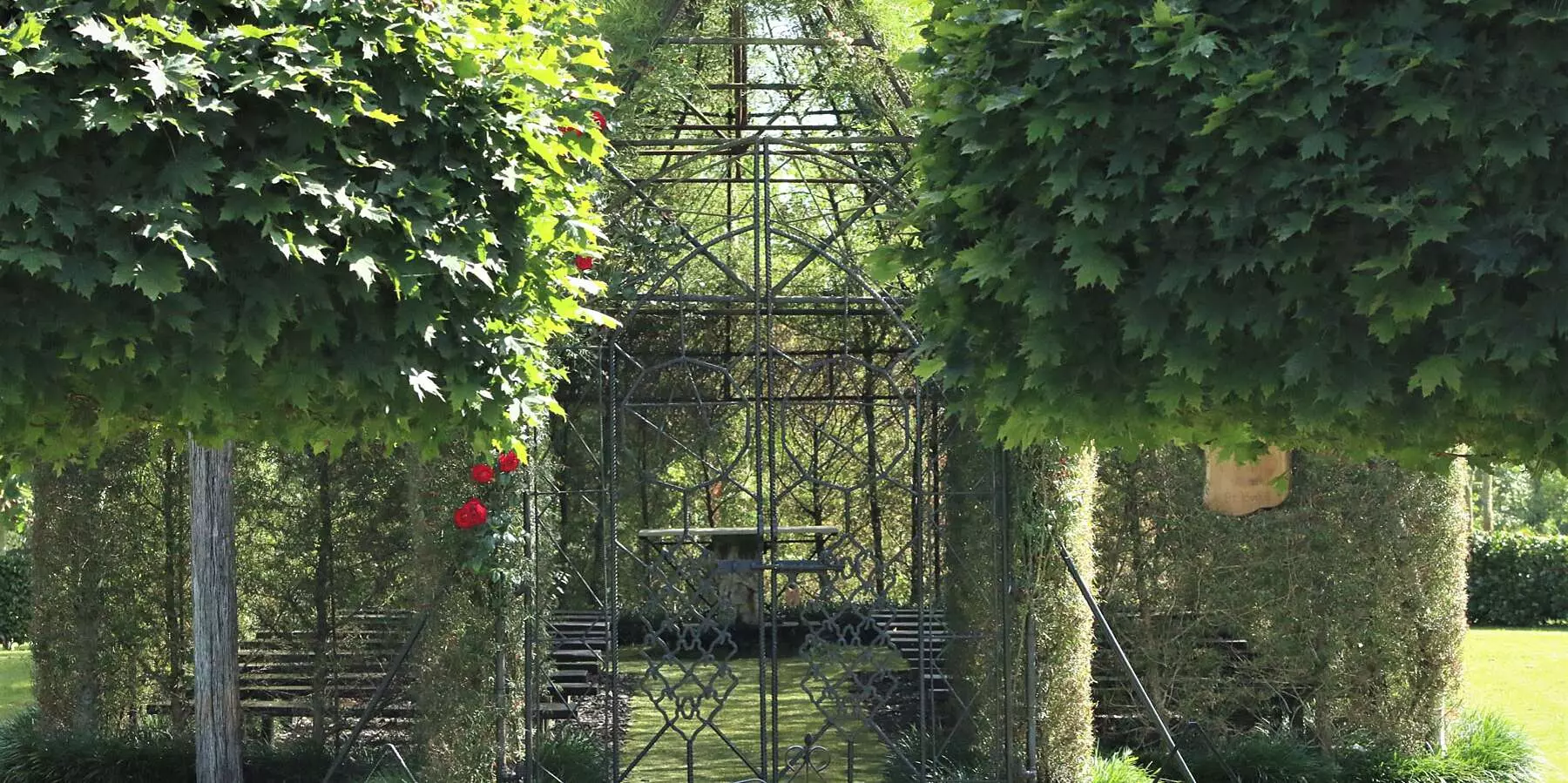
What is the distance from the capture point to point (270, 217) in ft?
11.0

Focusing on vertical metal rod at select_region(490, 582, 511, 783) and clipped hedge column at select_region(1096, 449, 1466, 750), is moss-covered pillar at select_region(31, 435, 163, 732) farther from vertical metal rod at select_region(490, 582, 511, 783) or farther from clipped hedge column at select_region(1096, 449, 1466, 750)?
clipped hedge column at select_region(1096, 449, 1466, 750)

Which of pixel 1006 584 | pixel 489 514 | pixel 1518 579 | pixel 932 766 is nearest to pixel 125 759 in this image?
pixel 489 514

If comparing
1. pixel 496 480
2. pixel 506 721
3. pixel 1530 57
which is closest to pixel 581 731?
pixel 506 721

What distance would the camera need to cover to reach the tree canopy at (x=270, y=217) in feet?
10.6

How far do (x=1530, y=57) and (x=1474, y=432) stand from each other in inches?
36.9

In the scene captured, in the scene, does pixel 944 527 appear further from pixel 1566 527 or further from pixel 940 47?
pixel 1566 527

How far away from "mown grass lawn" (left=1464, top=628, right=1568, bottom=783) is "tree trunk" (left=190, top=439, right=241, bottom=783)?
6720 mm

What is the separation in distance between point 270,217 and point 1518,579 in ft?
48.7

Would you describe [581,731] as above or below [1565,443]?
below

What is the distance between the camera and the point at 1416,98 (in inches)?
116

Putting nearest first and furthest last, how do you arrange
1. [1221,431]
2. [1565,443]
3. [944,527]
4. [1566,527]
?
[1565,443], [1221,431], [944,527], [1566,527]

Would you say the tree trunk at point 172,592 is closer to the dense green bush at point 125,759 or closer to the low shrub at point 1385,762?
the dense green bush at point 125,759

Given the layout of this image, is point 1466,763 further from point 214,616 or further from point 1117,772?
point 214,616

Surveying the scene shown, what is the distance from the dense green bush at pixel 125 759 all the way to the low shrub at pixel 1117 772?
3884 millimetres
